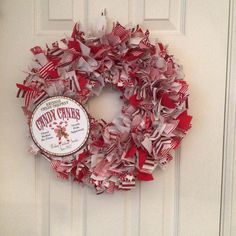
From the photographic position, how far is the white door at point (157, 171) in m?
0.86

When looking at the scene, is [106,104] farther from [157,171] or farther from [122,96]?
[157,171]

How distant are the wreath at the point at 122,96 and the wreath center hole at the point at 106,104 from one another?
1.0 inches

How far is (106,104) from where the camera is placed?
890mm

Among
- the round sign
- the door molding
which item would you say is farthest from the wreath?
the door molding

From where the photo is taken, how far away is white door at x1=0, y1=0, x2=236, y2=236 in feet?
2.81

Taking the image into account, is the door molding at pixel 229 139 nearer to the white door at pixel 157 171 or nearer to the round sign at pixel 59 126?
the white door at pixel 157 171

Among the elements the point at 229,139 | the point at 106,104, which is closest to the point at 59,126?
the point at 106,104

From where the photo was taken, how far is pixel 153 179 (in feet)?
2.86

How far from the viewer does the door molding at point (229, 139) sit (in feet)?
2.77

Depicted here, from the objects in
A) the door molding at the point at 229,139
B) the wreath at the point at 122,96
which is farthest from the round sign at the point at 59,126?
the door molding at the point at 229,139

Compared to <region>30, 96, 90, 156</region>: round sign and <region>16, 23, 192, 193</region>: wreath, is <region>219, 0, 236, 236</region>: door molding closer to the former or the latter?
<region>16, 23, 192, 193</region>: wreath

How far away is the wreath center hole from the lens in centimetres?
89

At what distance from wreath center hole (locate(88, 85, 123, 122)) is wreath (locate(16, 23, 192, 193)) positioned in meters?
0.02

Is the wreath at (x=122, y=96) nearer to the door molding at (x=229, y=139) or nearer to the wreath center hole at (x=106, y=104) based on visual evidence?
the wreath center hole at (x=106, y=104)
